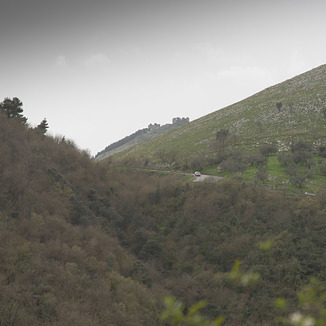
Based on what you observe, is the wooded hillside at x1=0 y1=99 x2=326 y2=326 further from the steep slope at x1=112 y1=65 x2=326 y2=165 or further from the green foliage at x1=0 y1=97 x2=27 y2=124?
the steep slope at x1=112 y1=65 x2=326 y2=165

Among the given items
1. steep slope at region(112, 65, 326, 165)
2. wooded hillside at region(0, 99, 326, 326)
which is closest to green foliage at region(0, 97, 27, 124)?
wooded hillside at region(0, 99, 326, 326)

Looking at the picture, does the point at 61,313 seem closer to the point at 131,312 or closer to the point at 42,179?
the point at 131,312

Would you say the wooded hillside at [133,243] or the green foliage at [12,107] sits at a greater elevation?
the green foliage at [12,107]

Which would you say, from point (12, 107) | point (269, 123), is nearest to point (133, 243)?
point (12, 107)

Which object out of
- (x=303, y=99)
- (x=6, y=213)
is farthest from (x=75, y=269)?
(x=303, y=99)

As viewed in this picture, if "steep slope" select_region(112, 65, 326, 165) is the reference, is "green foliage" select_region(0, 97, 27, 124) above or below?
above

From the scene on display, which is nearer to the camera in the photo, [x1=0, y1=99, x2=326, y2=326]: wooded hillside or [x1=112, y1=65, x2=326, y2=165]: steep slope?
[x1=0, y1=99, x2=326, y2=326]: wooded hillside

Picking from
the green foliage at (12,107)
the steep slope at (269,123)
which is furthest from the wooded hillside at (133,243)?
the steep slope at (269,123)

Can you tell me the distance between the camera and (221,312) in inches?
890

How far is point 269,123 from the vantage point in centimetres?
8262

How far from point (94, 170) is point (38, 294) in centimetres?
3114

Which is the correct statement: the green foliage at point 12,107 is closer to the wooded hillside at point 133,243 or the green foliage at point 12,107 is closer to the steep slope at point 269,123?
the wooded hillside at point 133,243

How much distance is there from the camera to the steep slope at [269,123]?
2815 inches

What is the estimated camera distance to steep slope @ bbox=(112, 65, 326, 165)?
235 ft
